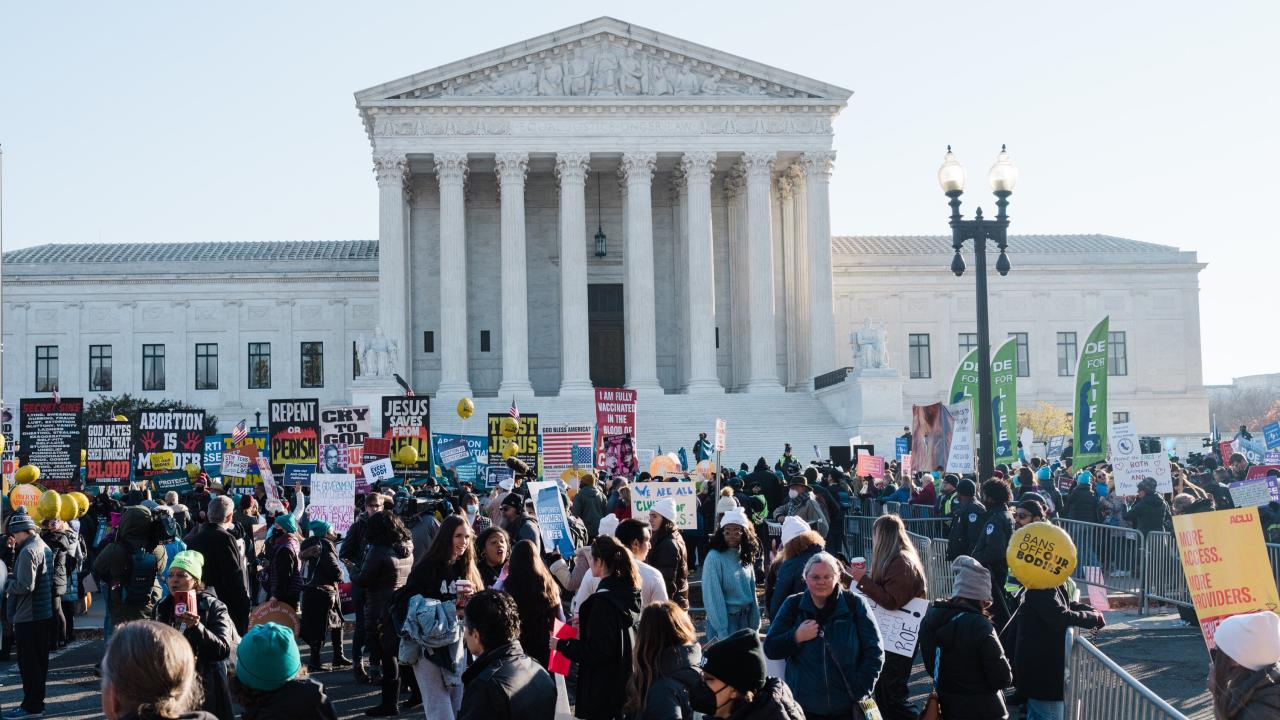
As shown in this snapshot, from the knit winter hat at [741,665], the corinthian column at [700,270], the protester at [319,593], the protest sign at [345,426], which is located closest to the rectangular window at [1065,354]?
the corinthian column at [700,270]

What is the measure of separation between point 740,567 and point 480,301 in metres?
46.2

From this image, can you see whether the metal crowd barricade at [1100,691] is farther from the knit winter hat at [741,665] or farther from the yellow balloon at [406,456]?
the yellow balloon at [406,456]

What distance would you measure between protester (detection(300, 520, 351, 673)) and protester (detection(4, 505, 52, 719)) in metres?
2.53

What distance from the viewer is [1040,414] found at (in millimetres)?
61125

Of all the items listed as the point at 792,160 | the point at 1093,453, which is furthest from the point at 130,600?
the point at 792,160

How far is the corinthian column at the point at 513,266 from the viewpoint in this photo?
169 ft

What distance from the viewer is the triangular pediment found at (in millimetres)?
51406

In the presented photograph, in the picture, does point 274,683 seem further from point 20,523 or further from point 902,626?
point 20,523

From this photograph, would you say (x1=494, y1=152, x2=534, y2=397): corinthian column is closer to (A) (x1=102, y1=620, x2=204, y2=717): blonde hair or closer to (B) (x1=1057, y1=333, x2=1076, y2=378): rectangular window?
(B) (x1=1057, y1=333, x2=1076, y2=378): rectangular window

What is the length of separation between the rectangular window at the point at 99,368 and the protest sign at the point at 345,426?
3854 cm

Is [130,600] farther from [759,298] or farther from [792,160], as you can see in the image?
[792,160]

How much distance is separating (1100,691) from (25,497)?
50.4 feet

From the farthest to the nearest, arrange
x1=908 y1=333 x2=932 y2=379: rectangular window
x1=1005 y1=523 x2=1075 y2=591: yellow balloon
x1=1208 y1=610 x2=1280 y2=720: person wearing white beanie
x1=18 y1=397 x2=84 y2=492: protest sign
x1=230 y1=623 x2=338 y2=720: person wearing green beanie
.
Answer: x1=908 y1=333 x2=932 y2=379: rectangular window → x1=18 y1=397 x2=84 y2=492: protest sign → x1=1005 y1=523 x2=1075 y2=591: yellow balloon → x1=1208 y1=610 x2=1280 y2=720: person wearing white beanie → x1=230 y1=623 x2=338 y2=720: person wearing green beanie

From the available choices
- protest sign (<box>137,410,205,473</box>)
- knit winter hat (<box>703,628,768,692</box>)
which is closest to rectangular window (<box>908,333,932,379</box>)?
protest sign (<box>137,410,205,473</box>)
